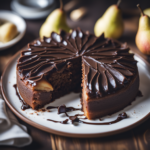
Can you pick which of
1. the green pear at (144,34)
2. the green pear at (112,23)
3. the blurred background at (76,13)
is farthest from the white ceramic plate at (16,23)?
the green pear at (144,34)

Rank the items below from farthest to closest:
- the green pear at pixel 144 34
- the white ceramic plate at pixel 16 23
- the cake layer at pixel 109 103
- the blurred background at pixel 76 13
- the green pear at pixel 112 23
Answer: the blurred background at pixel 76 13 → the green pear at pixel 112 23 → the white ceramic plate at pixel 16 23 → the green pear at pixel 144 34 → the cake layer at pixel 109 103

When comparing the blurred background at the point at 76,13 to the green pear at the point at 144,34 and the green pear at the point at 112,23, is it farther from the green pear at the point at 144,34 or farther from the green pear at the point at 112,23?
the green pear at the point at 144,34

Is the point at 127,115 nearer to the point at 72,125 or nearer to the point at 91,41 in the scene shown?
the point at 72,125

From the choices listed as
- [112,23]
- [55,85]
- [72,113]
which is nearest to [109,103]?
[72,113]

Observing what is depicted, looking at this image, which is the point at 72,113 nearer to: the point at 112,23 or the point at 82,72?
the point at 82,72

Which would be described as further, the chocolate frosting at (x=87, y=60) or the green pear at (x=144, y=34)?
the green pear at (x=144, y=34)

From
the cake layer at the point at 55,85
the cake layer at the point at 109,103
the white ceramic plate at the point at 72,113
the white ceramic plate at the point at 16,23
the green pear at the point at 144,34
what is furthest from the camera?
the white ceramic plate at the point at 16,23

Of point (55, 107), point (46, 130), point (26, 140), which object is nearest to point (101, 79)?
point (55, 107)
